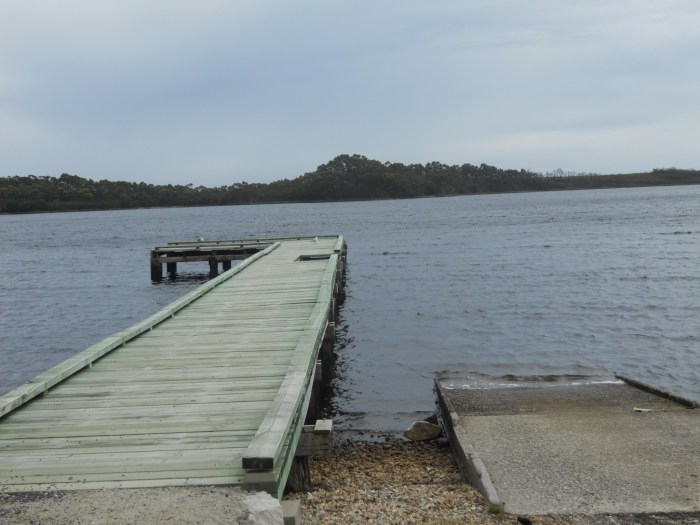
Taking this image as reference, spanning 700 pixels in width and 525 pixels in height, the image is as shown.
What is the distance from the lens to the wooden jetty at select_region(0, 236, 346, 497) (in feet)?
14.4

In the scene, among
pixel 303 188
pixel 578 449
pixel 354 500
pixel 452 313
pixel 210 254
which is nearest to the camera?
pixel 354 500

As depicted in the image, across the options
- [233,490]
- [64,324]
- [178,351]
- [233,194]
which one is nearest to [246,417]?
[233,490]

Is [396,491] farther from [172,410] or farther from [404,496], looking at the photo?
[172,410]

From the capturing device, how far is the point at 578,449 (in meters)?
6.89

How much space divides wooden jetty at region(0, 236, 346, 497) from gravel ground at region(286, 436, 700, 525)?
62cm

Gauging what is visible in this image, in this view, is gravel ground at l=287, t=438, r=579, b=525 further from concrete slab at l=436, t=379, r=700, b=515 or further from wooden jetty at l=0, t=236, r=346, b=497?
wooden jetty at l=0, t=236, r=346, b=497

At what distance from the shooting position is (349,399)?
11.1 m

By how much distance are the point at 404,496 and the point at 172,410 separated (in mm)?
2279

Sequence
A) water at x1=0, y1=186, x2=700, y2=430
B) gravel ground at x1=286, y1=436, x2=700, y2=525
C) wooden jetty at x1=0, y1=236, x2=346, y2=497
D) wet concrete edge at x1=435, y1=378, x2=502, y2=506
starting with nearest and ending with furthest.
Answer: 1. wooden jetty at x1=0, y1=236, x2=346, y2=497
2. gravel ground at x1=286, y1=436, x2=700, y2=525
3. wet concrete edge at x1=435, y1=378, x2=502, y2=506
4. water at x1=0, y1=186, x2=700, y2=430

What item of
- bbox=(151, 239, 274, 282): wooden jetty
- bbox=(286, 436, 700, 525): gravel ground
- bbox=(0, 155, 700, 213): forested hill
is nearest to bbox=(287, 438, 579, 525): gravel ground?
bbox=(286, 436, 700, 525): gravel ground

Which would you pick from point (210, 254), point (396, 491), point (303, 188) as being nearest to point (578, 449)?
point (396, 491)

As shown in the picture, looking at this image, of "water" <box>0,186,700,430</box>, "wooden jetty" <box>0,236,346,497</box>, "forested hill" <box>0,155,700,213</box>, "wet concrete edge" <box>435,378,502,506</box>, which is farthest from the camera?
"forested hill" <box>0,155,700,213</box>

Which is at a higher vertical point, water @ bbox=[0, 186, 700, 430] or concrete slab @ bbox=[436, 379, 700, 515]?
concrete slab @ bbox=[436, 379, 700, 515]

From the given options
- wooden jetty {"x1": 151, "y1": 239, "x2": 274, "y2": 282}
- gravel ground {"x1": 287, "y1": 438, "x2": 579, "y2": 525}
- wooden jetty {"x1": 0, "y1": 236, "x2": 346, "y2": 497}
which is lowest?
gravel ground {"x1": 287, "y1": 438, "x2": 579, "y2": 525}
